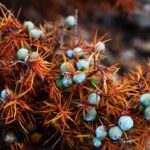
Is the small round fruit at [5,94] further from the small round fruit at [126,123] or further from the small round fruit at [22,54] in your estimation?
the small round fruit at [126,123]

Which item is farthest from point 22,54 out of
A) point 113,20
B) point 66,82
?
point 113,20

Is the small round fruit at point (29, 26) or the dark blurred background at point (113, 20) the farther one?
the dark blurred background at point (113, 20)

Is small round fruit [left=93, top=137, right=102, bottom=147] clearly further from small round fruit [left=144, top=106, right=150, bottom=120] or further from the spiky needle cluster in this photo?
small round fruit [left=144, top=106, right=150, bottom=120]

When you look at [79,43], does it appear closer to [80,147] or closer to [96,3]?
[80,147]

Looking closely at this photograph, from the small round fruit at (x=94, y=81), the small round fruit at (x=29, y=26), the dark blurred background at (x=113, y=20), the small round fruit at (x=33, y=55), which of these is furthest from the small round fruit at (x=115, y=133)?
the dark blurred background at (x=113, y=20)

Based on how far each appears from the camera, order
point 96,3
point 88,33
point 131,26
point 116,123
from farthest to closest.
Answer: point 131,26 → point 88,33 → point 96,3 → point 116,123

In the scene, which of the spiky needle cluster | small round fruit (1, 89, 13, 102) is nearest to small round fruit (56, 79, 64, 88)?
the spiky needle cluster

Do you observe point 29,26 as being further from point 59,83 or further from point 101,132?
point 101,132

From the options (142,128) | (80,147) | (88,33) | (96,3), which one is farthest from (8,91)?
(88,33)
